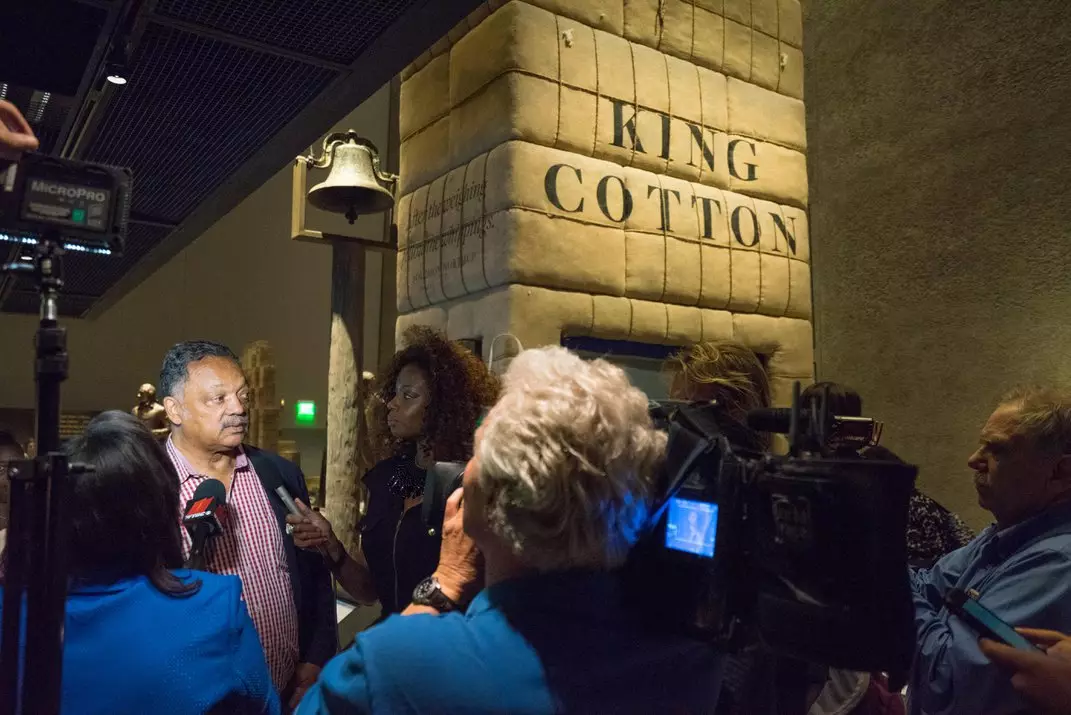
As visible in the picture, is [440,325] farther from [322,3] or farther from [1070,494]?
[1070,494]

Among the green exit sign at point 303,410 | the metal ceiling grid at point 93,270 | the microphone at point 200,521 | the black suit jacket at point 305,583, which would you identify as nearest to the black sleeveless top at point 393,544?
the black suit jacket at point 305,583

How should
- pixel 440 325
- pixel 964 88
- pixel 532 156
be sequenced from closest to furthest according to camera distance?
pixel 532 156
pixel 440 325
pixel 964 88

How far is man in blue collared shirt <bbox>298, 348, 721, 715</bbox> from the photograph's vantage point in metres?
0.93

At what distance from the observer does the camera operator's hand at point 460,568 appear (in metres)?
1.25

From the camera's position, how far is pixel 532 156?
291 cm

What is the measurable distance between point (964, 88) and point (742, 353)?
251 cm

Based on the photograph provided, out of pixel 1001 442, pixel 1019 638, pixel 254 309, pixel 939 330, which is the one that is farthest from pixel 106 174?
pixel 254 309

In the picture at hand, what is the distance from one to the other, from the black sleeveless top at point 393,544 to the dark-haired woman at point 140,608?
580 mm

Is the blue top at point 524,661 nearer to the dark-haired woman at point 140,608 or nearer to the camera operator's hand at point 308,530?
the dark-haired woman at point 140,608

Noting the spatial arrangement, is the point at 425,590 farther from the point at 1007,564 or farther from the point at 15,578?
the point at 1007,564

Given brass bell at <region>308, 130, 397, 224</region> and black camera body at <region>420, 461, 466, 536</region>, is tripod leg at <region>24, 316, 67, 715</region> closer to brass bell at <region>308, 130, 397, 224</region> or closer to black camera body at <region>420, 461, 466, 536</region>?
black camera body at <region>420, 461, 466, 536</region>

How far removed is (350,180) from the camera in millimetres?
3172

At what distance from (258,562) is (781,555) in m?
1.35

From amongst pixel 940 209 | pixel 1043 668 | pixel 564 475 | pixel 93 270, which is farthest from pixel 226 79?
pixel 940 209
